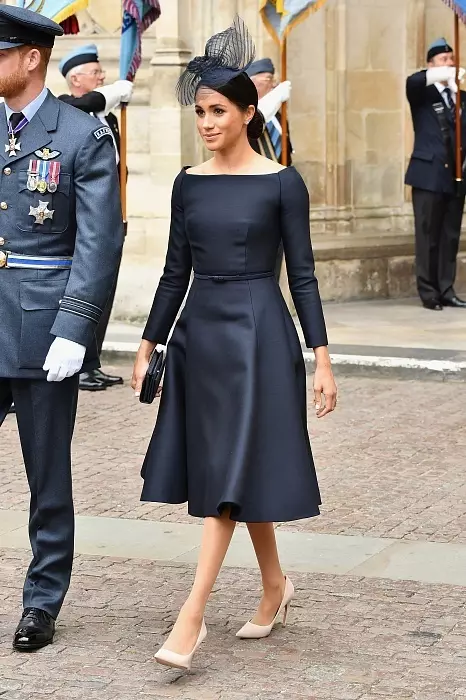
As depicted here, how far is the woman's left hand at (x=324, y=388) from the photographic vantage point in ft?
16.4

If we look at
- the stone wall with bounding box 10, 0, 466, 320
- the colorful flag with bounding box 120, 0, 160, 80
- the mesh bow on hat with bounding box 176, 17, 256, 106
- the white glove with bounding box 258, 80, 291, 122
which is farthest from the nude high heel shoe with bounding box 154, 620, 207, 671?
the stone wall with bounding box 10, 0, 466, 320

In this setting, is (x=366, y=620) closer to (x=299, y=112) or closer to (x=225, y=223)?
(x=225, y=223)

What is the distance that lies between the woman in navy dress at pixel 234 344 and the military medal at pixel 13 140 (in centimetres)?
48

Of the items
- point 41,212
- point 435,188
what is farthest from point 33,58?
point 435,188

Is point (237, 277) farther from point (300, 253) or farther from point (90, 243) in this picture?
point (90, 243)

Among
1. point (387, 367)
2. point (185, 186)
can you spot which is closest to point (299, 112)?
point (387, 367)

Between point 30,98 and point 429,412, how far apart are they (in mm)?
4679

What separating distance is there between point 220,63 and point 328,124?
354 inches

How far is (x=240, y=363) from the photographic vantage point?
4.93 meters

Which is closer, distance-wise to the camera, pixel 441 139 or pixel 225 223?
pixel 225 223

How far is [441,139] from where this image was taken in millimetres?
13320

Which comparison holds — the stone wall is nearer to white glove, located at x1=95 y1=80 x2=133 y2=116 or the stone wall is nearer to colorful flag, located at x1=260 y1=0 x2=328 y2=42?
colorful flag, located at x1=260 y1=0 x2=328 y2=42

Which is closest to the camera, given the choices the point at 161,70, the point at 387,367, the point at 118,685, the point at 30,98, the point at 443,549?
the point at 118,685

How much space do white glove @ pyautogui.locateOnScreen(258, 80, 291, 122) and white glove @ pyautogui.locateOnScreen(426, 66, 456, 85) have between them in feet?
6.03
